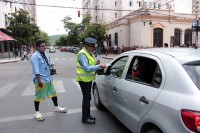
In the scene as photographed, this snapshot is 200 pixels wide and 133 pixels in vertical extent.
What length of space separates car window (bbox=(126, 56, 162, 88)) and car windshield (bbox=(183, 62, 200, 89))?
1.32 feet

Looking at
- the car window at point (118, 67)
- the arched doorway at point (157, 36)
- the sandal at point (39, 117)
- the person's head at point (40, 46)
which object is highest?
the arched doorway at point (157, 36)

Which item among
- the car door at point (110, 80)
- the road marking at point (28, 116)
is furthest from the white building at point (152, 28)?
the car door at point (110, 80)

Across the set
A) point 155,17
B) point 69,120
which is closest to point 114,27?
point 155,17

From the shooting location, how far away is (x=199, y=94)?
2.89 meters

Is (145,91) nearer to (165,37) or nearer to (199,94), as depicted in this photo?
(199,94)

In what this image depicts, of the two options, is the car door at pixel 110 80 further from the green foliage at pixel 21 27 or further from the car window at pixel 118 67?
the green foliage at pixel 21 27

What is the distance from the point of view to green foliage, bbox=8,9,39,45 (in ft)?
131

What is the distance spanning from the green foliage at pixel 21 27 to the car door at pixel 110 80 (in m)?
36.5

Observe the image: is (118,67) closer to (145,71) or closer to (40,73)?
(145,71)

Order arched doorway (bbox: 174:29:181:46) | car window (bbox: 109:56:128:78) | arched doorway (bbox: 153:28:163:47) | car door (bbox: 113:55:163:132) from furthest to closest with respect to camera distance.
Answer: arched doorway (bbox: 174:29:181:46)
arched doorway (bbox: 153:28:163:47)
car window (bbox: 109:56:128:78)
car door (bbox: 113:55:163:132)

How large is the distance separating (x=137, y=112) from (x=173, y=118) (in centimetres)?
90

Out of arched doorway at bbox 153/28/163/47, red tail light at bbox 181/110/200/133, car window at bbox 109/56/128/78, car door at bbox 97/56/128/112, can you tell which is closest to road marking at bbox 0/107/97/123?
car door at bbox 97/56/128/112

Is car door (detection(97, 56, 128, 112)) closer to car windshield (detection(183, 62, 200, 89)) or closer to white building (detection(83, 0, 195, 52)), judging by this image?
car windshield (detection(183, 62, 200, 89))

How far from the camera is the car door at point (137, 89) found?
3.54 m
